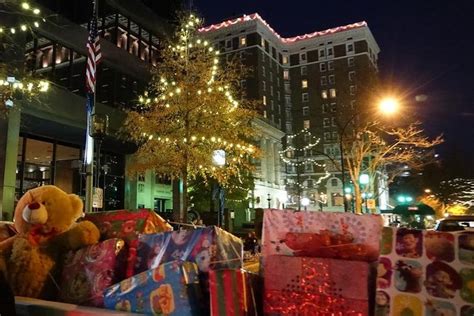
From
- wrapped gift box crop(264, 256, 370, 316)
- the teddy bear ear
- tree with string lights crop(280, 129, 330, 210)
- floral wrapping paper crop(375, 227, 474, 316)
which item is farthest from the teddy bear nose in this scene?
tree with string lights crop(280, 129, 330, 210)

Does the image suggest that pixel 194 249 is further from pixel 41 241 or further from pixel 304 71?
pixel 304 71

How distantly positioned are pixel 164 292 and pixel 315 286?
3.40 feet

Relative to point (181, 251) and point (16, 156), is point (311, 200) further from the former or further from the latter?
point (181, 251)

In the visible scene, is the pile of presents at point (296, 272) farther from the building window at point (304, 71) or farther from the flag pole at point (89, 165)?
the building window at point (304, 71)

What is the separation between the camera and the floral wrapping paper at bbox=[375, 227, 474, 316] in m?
→ 2.53

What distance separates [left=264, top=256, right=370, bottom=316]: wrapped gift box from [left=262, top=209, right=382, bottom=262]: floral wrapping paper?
178mm

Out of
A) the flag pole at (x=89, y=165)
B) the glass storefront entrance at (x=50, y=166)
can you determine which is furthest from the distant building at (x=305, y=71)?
the flag pole at (x=89, y=165)

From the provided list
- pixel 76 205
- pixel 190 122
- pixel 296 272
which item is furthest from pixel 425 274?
pixel 190 122

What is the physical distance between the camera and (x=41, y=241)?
3.97 metres

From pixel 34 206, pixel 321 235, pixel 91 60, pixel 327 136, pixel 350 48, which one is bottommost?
pixel 321 235

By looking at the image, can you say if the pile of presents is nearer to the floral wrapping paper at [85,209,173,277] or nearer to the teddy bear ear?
the floral wrapping paper at [85,209,173,277]

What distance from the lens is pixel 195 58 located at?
67.7 ft

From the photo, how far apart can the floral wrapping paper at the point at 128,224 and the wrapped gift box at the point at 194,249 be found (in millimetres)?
318

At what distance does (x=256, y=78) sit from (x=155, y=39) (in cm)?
4699
